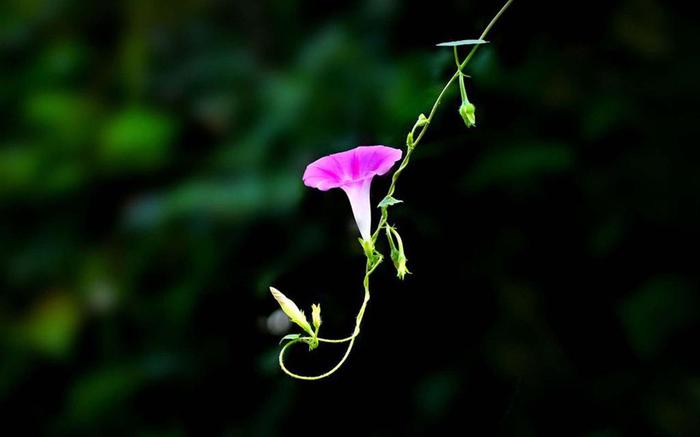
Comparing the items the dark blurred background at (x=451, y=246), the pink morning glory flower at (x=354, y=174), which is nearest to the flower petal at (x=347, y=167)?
the pink morning glory flower at (x=354, y=174)

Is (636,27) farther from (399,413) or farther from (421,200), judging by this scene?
(399,413)

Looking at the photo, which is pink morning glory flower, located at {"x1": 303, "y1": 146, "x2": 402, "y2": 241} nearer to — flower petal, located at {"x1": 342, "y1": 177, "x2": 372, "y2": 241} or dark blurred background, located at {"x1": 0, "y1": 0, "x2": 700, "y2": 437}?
flower petal, located at {"x1": 342, "y1": 177, "x2": 372, "y2": 241}

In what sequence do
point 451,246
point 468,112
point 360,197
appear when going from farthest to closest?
point 451,246 < point 360,197 < point 468,112

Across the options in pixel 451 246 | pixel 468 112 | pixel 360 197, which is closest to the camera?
pixel 468 112

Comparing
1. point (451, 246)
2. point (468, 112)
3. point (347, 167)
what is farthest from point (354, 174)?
point (451, 246)

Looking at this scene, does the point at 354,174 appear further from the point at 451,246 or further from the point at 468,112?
the point at 451,246

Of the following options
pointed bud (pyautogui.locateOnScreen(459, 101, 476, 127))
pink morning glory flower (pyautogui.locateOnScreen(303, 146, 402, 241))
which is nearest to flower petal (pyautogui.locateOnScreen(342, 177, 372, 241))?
pink morning glory flower (pyautogui.locateOnScreen(303, 146, 402, 241))

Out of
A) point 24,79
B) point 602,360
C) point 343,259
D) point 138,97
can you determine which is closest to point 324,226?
point 343,259

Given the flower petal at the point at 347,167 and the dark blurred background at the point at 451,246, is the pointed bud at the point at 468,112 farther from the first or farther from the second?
the dark blurred background at the point at 451,246
